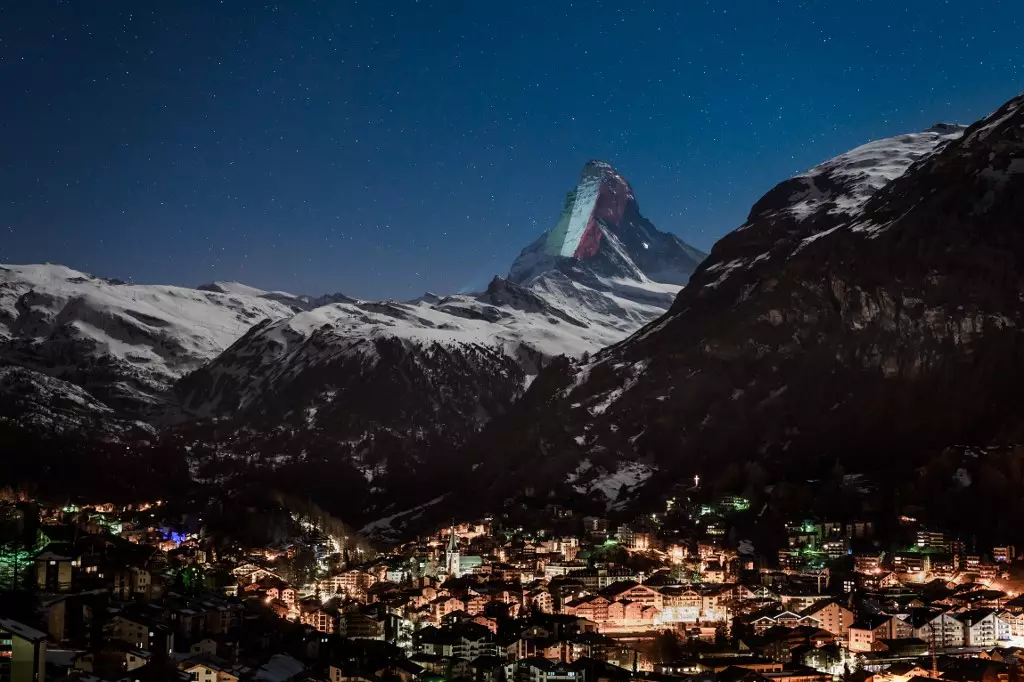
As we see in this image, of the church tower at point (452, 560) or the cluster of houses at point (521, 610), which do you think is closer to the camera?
the cluster of houses at point (521, 610)

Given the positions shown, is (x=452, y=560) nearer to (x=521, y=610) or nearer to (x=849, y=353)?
(x=521, y=610)


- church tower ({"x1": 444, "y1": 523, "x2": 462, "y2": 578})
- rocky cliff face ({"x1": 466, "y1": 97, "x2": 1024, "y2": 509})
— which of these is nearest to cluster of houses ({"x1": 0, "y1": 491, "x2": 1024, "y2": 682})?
church tower ({"x1": 444, "y1": 523, "x2": 462, "y2": 578})

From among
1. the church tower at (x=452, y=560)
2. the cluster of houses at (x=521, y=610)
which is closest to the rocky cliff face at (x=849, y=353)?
the cluster of houses at (x=521, y=610)

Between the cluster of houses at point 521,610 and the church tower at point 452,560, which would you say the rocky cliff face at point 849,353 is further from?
the church tower at point 452,560

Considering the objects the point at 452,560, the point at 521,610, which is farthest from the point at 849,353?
the point at 521,610

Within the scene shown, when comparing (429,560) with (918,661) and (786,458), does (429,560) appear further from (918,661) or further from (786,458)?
A: (918,661)

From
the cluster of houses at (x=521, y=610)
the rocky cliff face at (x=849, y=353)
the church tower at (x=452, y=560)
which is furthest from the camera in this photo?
the rocky cliff face at (x=849, y=353)

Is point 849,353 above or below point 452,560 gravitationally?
above

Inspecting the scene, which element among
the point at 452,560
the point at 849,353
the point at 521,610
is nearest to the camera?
the point at 521,610

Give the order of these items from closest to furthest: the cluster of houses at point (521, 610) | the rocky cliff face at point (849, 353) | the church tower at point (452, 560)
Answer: the cluster of houses at point (521, 610) → the church tower at point (452, 560) → the rocky cliff face at point (849, 353)


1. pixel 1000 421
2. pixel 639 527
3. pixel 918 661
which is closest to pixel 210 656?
pixel 918 661
